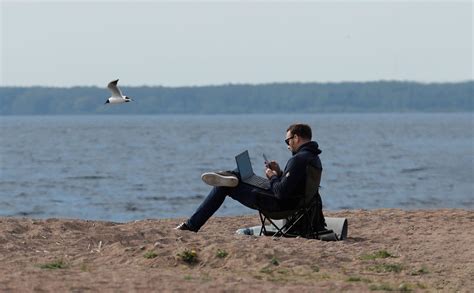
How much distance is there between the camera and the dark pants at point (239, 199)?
12461mm

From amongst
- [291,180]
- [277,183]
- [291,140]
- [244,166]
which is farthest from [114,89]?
[291,180]

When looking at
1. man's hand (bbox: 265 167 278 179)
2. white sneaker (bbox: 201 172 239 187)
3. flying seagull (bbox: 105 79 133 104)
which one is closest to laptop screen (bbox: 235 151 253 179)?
white sneaker (bbox: 201 172 239 187)

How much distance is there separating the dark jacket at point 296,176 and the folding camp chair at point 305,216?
0.08m

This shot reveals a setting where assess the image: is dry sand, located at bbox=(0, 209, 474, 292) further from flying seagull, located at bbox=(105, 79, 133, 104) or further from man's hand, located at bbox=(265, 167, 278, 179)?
flying seagull, located at bbox=(105, 79, 133, 104)

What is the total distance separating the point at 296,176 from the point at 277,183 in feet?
0.77

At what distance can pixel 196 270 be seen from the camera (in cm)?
1046

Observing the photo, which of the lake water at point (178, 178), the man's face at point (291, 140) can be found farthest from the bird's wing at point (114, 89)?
the lake water at point (178, 178)

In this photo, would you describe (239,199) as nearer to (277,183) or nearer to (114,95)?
(277,183)

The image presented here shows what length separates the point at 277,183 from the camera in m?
12.4

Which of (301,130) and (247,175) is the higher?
(301,130)

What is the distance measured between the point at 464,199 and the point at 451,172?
50.5ft

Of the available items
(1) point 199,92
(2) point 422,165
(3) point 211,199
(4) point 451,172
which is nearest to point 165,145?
(2) point 422,165

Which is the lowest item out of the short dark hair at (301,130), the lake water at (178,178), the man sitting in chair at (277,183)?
the lake water at (178,178)

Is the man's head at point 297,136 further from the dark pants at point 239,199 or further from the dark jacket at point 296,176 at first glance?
the dark pants at point 239,199
